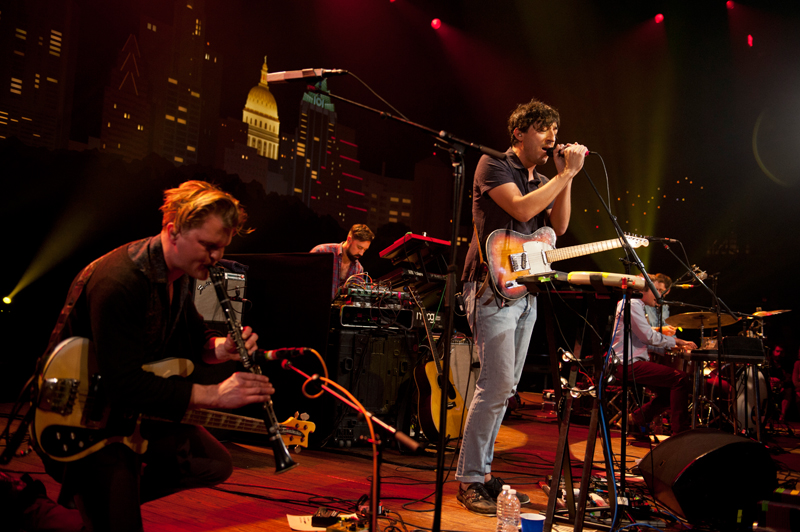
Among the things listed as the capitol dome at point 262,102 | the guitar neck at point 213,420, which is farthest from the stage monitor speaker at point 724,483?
the capitol dome at point 262,102

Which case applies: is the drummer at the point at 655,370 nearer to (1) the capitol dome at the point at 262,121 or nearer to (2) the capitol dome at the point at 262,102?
(1) the capitol dome at the point at 262,121

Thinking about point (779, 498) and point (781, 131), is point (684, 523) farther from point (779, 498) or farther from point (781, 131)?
point (781, 131)

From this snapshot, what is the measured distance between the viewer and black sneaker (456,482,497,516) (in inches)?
105

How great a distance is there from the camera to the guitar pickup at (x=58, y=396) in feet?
5.37

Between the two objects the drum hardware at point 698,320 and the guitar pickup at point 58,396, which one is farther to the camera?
the drum hardware at point 698,320

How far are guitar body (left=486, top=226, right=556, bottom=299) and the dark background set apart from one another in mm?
6361

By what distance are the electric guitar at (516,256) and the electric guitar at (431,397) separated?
1756 millimetres

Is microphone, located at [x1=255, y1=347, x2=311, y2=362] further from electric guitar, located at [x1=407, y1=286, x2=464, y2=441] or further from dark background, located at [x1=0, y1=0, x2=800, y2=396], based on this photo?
dark background, located at [x1=0, y1=0, x2=800, y2=396]

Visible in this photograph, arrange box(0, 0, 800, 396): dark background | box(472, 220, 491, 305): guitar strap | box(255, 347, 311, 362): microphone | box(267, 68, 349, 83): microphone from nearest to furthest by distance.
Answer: box(255, 347, 311, 362): microphone, box(267, 68, 349, 83): microphone, box(472, 220, 491, 305): guitar strap, box(0, 0, 800, 396): dark background

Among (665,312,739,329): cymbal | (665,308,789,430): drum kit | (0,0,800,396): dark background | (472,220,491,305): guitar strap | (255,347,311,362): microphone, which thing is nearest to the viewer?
(255,347,311,362): microphone

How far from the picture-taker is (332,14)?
31.4ft

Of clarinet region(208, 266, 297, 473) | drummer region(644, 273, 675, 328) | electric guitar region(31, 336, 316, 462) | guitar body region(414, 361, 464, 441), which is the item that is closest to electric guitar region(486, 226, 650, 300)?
clarinet region(208, 266, 297, 473)

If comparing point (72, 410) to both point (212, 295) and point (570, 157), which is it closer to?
point (570, 157)

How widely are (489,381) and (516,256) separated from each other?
651 millimetres
